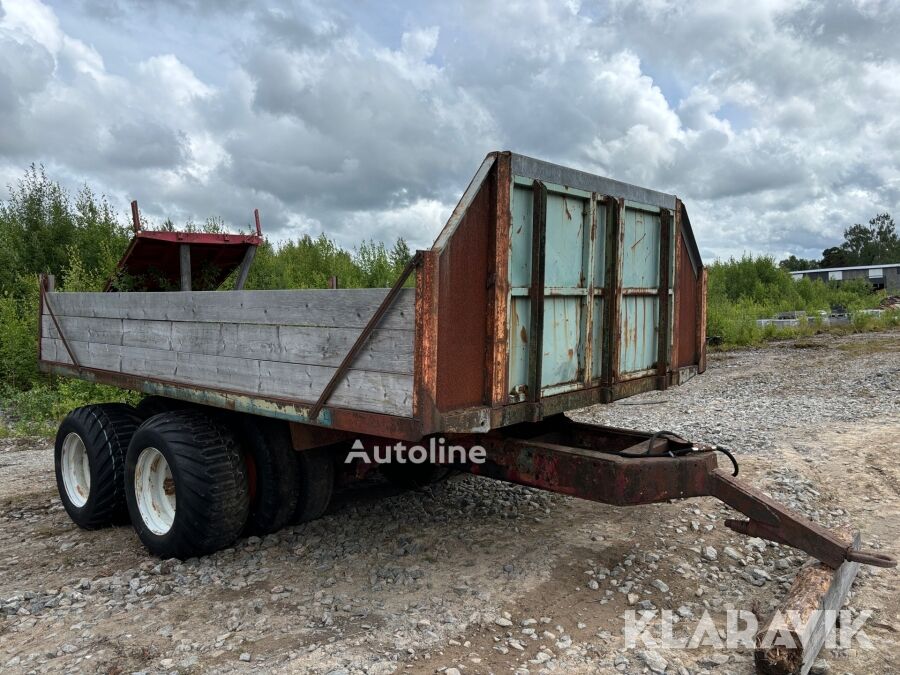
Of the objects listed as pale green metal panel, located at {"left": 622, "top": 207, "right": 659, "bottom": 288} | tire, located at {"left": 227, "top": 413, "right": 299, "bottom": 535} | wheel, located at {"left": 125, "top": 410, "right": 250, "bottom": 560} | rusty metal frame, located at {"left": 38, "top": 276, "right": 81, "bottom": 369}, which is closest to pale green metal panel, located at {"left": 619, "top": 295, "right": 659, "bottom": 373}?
pale green metal panel, located at {"left": 622, "top": 207, "right": 659, "bottom": 288}

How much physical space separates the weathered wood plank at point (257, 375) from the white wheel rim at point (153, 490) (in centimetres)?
55

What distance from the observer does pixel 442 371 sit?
3.10 metres

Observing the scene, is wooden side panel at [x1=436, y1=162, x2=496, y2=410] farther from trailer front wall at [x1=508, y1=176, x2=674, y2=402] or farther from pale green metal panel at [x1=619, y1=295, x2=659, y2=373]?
pale green metal panel at [x1=619, y1=295, x2=659, y2=373]

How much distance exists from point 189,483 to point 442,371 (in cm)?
196

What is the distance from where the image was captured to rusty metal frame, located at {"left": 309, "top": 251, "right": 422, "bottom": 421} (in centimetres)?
298

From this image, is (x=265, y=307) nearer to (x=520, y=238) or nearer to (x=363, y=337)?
(x=363, y=337)

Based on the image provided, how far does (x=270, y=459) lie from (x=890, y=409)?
28.3 ft

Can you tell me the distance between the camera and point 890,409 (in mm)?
9250

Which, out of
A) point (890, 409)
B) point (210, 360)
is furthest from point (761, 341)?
point (210, 360)

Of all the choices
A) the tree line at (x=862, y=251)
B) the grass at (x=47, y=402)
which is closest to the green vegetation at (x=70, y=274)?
the grass at (x=47, y=402)

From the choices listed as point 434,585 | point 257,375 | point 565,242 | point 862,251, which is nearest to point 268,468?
point 257,375

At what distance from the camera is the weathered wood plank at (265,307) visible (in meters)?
3.15

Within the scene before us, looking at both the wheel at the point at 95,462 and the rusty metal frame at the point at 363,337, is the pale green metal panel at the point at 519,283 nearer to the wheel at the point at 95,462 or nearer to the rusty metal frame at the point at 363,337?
the rusty metal frame at the point at 363,337

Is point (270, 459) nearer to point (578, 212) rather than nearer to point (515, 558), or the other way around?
point (515, 558)
